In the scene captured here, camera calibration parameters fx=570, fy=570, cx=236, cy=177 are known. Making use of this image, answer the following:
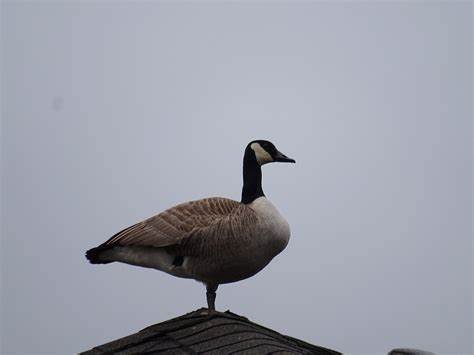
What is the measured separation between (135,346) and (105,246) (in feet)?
5.81

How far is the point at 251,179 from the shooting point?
7.49m

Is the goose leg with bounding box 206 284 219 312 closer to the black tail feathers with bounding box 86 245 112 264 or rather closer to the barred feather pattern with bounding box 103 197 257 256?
the barred feather pattern with bounding box 103 197 257 256

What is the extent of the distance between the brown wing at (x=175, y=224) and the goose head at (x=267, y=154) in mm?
786

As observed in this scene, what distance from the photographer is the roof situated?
17.0 ft

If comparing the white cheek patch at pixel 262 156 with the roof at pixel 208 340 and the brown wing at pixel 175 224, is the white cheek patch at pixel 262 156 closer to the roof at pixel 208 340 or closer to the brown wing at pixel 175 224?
the brown wing at pixel 175 224

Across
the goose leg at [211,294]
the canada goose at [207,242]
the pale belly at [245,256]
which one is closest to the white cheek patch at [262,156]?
the canada goose at [207,242]

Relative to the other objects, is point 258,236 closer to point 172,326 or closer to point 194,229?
point 194,229

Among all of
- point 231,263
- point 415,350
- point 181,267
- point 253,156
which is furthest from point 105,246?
point 415,350

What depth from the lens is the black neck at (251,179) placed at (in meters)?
7.40

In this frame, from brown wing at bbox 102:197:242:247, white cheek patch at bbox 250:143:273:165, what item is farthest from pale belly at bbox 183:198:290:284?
white cheek patch at bbox 250:143:273:165

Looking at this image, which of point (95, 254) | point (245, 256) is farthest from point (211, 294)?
point (95, 254)

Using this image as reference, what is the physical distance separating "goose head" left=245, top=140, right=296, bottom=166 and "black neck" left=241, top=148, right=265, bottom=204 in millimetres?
52

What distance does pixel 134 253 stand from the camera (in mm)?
6945

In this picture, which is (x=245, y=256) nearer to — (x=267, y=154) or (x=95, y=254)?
(x=267, y=154)
